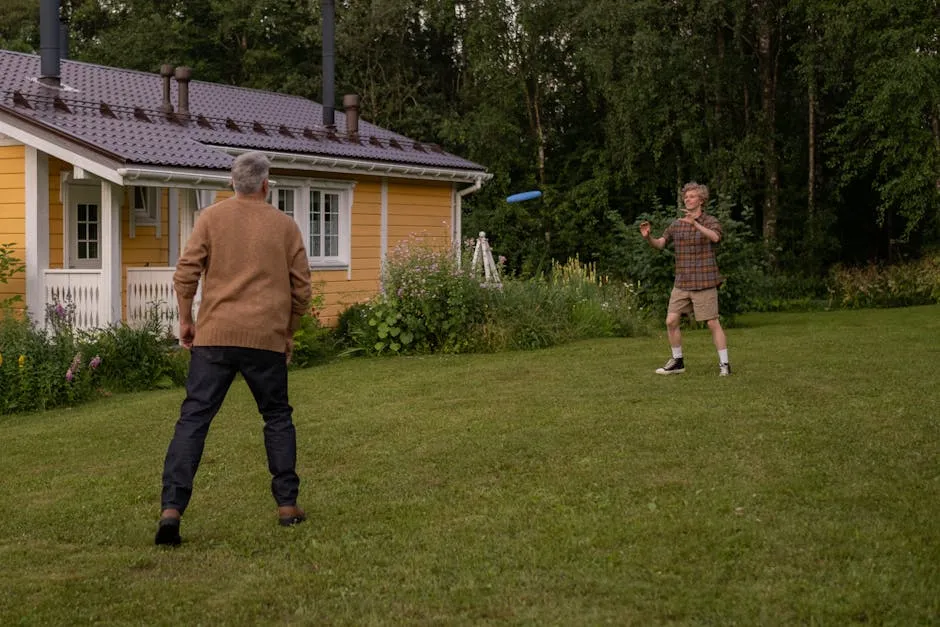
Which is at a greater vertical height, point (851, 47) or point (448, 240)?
point (851, 47)

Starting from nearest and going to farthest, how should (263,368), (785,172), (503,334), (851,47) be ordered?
(263,368) < (503,334) < (851,47) < (785,172)

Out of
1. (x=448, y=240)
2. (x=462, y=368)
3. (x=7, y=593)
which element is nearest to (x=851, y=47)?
(x=448, y=240)

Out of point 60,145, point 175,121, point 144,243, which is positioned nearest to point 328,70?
point 175,121

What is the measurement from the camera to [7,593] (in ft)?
16.2

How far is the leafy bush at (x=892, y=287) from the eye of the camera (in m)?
24.7

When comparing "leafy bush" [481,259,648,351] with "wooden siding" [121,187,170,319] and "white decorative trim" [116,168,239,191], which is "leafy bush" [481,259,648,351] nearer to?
"white decorative trim" [116,168,239,191]

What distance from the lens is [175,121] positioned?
661 inches

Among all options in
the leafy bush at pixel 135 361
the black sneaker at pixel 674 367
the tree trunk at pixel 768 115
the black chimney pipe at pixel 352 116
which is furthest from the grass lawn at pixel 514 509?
the tree trunk at pixel 768 115

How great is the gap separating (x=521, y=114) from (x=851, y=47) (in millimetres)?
9807

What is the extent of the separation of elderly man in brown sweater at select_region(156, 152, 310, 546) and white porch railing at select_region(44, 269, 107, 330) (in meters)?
8.39

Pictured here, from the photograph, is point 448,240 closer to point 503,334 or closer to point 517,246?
point 503,334

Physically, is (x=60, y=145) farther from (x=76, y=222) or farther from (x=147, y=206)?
(x=147, y=206)

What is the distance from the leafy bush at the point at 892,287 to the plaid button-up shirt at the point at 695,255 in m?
14.9

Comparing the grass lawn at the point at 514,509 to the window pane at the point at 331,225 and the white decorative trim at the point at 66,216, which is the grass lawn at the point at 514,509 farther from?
the window pane at the point at 331,225
